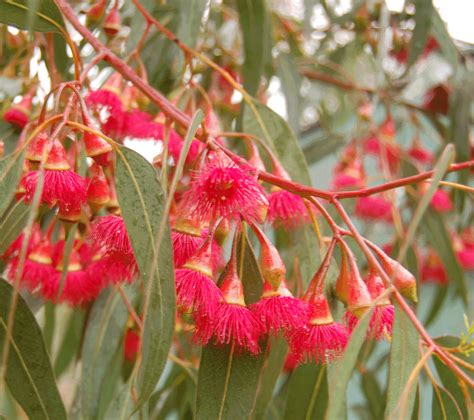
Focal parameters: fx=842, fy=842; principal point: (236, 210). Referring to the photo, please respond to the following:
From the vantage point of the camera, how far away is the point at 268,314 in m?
0.72

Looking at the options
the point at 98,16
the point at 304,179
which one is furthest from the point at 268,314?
the point at 98,16

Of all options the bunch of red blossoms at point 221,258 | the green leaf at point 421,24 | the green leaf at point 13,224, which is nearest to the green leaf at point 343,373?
the bunch of red blossoms at point 221,258

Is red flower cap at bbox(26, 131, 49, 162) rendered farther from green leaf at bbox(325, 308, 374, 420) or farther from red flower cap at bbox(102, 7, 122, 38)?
red flower cap at bbox(102, 7, 122, 38)

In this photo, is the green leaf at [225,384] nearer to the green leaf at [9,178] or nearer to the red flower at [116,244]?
the red flower at [116,244]

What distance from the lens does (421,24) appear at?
138cm

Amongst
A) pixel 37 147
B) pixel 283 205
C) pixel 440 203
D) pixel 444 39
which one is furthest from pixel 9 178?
pixel 440 203

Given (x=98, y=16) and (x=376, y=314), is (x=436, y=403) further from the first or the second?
(x=98, y=16)

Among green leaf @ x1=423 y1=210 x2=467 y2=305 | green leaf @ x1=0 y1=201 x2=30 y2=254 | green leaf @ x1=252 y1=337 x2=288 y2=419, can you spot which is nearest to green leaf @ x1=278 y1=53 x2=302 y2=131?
green leaf @ x1=423 y1=210 x2=467 y2=305

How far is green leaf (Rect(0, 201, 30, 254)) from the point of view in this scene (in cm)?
88

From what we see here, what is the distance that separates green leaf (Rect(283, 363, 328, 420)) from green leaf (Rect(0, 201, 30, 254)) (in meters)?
0.35

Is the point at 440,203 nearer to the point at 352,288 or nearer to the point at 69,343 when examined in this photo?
the point at 69,343

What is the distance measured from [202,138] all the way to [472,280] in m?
2.04

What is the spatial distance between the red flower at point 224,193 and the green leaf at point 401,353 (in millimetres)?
150

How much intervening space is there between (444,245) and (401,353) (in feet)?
3.21
